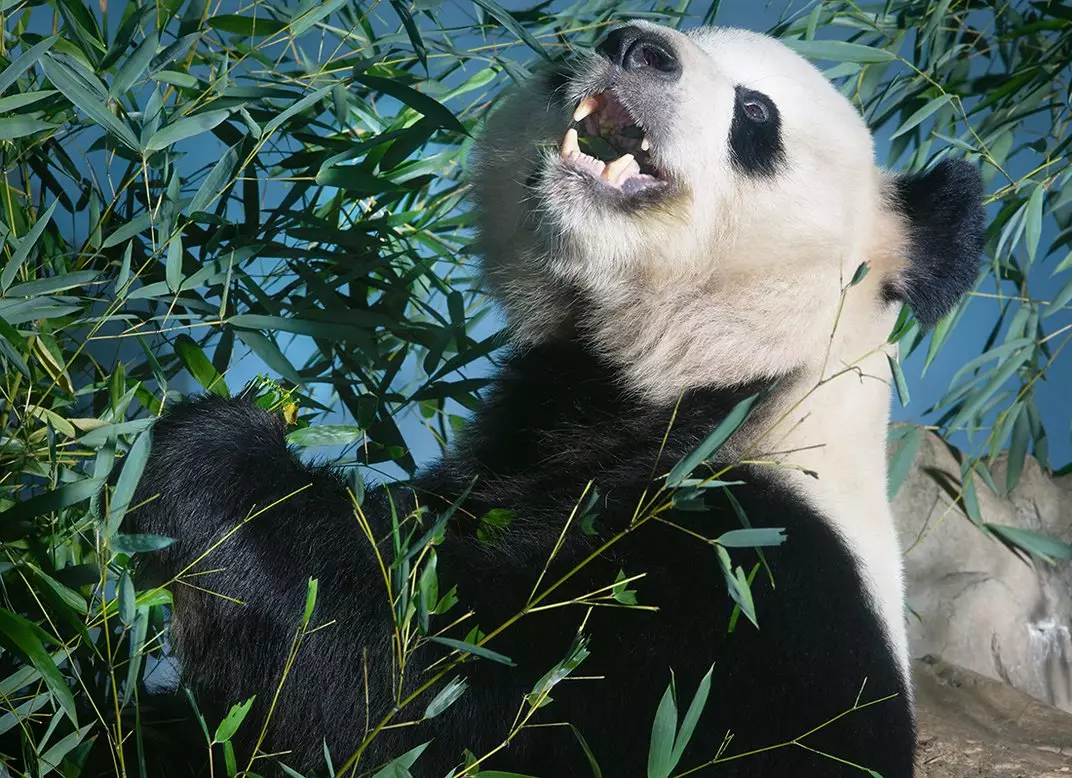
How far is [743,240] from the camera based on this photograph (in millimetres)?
1811

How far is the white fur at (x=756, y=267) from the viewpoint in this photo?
174cm

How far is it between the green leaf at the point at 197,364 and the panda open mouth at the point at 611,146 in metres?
0.71

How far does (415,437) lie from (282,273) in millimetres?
1353


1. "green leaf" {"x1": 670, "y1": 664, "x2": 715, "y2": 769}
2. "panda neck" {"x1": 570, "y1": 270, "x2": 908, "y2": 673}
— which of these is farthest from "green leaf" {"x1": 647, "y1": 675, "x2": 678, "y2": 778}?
"panda neck" {"x1": 570, "y1": 270, "x2": 908, "y2": 673}

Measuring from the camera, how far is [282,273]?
235 cm

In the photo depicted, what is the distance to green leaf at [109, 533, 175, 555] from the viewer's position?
1.36 metres

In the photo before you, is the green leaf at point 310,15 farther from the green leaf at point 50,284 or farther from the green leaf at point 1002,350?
the green leaf at point 1002,350

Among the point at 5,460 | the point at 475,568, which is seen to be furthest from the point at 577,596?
the point at 5,460

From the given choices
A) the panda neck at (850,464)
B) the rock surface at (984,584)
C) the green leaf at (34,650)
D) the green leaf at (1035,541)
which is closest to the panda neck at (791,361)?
the panda neck at (850,464)

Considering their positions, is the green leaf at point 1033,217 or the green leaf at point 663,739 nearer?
Answer: the green leaf at point 663,739

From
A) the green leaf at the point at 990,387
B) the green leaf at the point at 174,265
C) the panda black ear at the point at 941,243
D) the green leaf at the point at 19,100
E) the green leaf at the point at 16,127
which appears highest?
the panda black ear at the point at 941,243

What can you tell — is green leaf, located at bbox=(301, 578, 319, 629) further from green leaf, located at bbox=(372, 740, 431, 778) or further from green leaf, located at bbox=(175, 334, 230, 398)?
green leaf, located at bbox=(175, 334, 230, 398)

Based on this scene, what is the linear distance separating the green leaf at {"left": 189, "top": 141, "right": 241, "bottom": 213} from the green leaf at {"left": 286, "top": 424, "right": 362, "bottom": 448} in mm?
370

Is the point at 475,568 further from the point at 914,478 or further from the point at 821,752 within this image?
the point at 914,478
